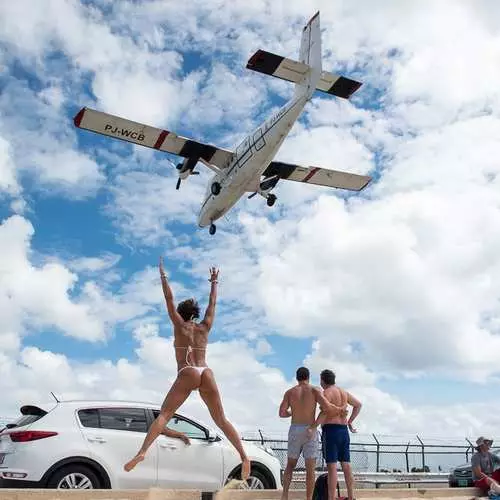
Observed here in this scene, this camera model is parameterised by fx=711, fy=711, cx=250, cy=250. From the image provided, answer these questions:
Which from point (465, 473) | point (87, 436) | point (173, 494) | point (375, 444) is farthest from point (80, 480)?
point (375, 444)

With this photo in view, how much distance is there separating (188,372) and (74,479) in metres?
3.30

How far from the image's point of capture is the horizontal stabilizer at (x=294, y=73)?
84.4ft

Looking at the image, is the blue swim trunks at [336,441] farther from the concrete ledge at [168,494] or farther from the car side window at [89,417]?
the car side window at [89,417]

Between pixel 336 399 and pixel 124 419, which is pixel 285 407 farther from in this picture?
pixel 124 419

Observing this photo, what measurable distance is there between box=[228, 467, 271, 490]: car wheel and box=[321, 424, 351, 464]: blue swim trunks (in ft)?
3.78

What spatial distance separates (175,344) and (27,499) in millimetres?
2160

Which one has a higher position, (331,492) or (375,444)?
(375,444)

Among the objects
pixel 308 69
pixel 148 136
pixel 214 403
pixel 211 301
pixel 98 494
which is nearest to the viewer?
pixel 214 403

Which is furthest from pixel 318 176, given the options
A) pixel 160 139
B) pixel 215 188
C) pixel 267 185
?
pixel 160 139

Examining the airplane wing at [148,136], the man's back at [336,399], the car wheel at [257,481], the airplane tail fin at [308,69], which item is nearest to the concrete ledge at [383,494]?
the car wheel at [257,481]

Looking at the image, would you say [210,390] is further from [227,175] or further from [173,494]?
[227,175]

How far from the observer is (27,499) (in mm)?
6352

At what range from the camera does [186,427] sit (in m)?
8.95

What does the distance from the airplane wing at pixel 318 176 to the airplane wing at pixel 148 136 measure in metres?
4.11
